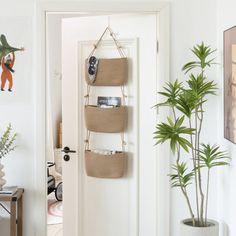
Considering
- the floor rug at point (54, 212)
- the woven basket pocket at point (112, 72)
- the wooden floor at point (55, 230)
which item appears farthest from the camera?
the floor rug at point (54, 212)

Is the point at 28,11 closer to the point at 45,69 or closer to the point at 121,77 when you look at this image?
the point at 45,69

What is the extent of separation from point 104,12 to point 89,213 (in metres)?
1.58

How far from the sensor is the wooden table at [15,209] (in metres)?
3.02

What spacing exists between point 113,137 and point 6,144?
0.82 meters

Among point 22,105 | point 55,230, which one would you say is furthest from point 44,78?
point 55,230

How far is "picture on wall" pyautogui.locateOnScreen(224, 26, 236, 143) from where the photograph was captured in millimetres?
2604

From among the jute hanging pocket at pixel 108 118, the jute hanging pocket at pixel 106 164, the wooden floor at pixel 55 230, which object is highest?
the jute hanging pocket at pixel 108 118

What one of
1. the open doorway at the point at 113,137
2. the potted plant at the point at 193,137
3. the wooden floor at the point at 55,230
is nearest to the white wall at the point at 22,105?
the open doorway at the point at 113,137

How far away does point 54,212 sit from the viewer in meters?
4.97

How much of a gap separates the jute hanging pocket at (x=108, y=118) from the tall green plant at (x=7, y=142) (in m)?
0.61

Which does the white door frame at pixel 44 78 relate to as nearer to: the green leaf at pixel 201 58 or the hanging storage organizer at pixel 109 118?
the green leaf at pixel 201 58

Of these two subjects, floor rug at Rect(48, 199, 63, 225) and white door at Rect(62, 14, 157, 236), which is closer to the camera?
white door at Rect(62, 14, 157, 236)

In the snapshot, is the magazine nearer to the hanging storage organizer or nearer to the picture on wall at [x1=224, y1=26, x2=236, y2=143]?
the hanging storage organizer

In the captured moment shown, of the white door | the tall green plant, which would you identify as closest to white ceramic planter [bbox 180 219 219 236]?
the white door
